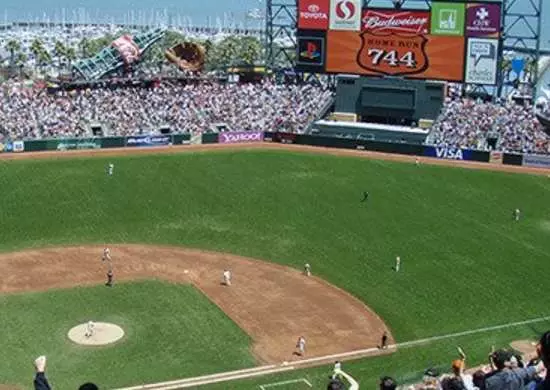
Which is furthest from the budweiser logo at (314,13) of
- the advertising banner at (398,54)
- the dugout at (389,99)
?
the dugout at (389,99)

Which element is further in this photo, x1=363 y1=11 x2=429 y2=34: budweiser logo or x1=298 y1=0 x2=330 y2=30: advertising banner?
x1=298 y1=0 x2=330 y2=30: advertising banner

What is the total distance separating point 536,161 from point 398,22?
18139 millimetres

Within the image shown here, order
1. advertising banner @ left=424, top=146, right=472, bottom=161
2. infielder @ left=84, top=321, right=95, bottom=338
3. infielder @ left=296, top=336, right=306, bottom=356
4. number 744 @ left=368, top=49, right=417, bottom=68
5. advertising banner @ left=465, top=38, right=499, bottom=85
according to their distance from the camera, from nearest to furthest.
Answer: infielder @ left=296, top=336, right=306, bottom=356, infielder @ left=84, top=321, right=95, bottom=338, advertising banner @ left=424, top=146, right=472, bottom=161, advertising banner @ left=465, top=38, right=499, bottom=85, number 744 @ left=368, top=49, right=417, bottom=68

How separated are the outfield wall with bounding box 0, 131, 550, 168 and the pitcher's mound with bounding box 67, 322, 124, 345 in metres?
34.8

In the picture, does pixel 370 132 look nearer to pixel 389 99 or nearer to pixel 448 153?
pixel 389 99

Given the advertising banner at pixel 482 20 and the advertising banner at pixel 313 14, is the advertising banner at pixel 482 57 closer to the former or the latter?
the advertising banner at pixel 482 20

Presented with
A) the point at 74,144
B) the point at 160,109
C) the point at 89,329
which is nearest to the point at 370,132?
the point at 160,109

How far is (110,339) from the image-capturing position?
34.9m

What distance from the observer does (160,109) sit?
79.8m

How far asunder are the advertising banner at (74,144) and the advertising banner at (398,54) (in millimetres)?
24333

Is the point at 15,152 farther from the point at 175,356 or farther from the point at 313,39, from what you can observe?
the point at 175,356

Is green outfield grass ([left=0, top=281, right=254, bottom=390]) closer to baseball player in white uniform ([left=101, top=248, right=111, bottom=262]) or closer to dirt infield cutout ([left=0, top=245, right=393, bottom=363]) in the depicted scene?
dirt infield cutout ([left=0, top=245, right=393, bottom=363])

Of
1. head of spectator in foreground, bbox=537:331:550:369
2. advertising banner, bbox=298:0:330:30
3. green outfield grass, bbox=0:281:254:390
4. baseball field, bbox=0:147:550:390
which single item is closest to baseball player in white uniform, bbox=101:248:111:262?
baseball field, bbox=0:147:550:390

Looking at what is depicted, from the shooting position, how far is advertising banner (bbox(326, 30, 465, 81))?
244ft
